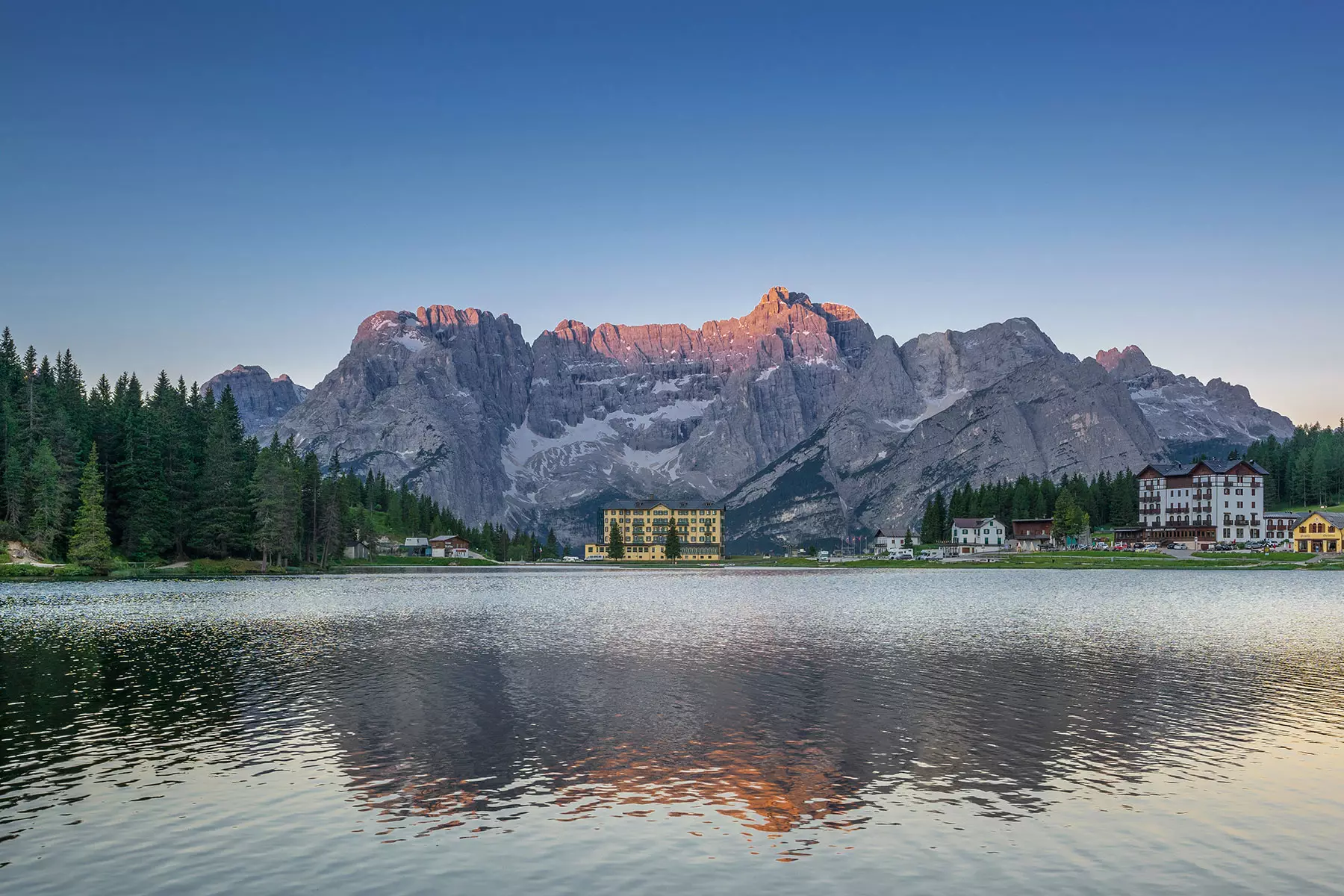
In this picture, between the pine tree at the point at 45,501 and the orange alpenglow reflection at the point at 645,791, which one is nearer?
the orange alpenglow reflection at the point at 645,791

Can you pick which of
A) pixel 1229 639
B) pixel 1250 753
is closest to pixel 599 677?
pixel 1250 753

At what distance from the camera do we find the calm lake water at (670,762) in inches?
912

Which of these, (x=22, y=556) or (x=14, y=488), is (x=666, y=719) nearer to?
(x=14, y=488)

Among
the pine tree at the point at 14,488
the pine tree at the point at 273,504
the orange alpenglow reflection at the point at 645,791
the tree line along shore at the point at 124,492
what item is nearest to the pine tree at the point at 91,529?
the tree line along shore at the point at 124,492

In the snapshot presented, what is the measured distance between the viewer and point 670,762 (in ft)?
111

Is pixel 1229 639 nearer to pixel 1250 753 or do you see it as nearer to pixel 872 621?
pixel 872 621

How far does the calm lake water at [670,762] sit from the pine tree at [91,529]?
9329cm

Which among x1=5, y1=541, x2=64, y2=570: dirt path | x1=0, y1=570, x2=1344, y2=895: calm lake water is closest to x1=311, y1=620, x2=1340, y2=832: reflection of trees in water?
x1=0, y1=570, x2=1344, y2=895: calm lake water

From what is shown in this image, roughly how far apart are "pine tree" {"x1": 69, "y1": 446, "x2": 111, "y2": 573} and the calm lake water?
93286 millimetres

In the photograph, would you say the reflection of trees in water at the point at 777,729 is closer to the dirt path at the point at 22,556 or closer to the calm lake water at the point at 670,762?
the calm lake water at the point at 670,762

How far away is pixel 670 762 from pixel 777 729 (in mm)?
6935

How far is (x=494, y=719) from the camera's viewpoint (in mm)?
41281

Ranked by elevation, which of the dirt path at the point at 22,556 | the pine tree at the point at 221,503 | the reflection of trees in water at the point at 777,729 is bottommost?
the dirt path at the point at 22,556

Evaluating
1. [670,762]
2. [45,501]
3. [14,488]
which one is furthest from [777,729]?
[14,488]
